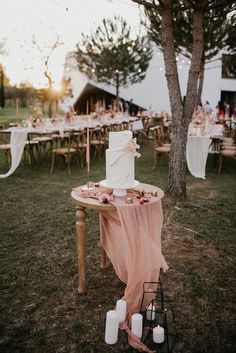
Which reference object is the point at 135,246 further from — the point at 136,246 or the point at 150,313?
the point at 150,313

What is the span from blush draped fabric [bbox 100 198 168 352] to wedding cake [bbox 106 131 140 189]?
148 mm

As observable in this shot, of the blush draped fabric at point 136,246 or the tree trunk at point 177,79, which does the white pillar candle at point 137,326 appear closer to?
the blush draped fabric at point 136,246

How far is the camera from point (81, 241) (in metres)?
2.84

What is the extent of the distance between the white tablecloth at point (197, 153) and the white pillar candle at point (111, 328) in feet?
17.9

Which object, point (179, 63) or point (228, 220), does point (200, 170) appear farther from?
point (179, 63)

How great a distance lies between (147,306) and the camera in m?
2.71

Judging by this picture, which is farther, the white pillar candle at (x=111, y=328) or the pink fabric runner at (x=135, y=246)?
the pink fabric runner at (x=135, y=246)

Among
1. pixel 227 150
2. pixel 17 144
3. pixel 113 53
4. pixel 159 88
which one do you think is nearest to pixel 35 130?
pixel 17 144

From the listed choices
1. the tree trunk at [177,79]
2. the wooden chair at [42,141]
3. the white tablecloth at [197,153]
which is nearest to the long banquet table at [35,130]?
the wooden chair at [42,141]

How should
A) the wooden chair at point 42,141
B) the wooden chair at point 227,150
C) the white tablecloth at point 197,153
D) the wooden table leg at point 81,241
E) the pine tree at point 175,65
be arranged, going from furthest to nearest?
the wooden chair at point 42,141, the wooden chair at point 227,150, the white tablecloth at point 197,153, the pine tree at point 175,65, the wooden table leg at point 81,241

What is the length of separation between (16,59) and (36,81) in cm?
192

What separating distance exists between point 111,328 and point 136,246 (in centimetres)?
63

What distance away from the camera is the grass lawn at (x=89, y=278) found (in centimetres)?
241

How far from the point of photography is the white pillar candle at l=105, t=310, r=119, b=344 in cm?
231
